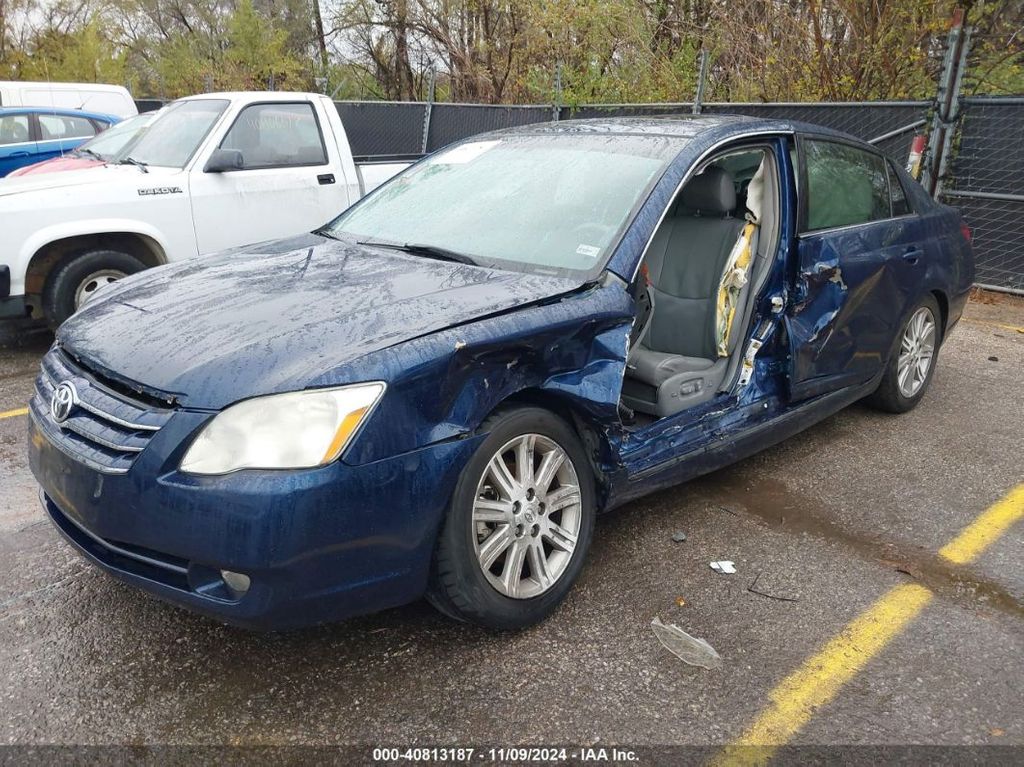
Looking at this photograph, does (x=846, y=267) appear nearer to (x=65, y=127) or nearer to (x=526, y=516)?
(x=526, y=516)

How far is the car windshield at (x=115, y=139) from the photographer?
→ 664 centimetres

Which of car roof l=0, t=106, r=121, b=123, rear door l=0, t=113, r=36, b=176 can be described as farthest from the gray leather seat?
car roof l=0, t=106, r=121, b=123

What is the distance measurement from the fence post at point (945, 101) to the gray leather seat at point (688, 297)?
539 centimetres

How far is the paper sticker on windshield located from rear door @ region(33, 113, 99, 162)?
26.1ft

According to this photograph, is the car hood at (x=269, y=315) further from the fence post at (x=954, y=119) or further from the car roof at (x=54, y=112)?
the car roof at (x=54, y=112)

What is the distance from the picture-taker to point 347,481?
2275mm

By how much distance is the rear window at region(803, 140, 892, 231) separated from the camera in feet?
13.1

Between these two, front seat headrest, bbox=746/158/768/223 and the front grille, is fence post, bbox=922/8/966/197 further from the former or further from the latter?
the front grille

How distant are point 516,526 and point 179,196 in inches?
175

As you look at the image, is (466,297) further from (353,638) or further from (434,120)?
(434,120)

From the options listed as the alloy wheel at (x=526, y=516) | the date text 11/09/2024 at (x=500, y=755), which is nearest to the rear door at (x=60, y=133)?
the alloy wheel at (x=526, y=516)

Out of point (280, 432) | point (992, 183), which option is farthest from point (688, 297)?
point (992, 183)

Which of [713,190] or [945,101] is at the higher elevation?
[945,101]

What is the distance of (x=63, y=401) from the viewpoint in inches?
102
